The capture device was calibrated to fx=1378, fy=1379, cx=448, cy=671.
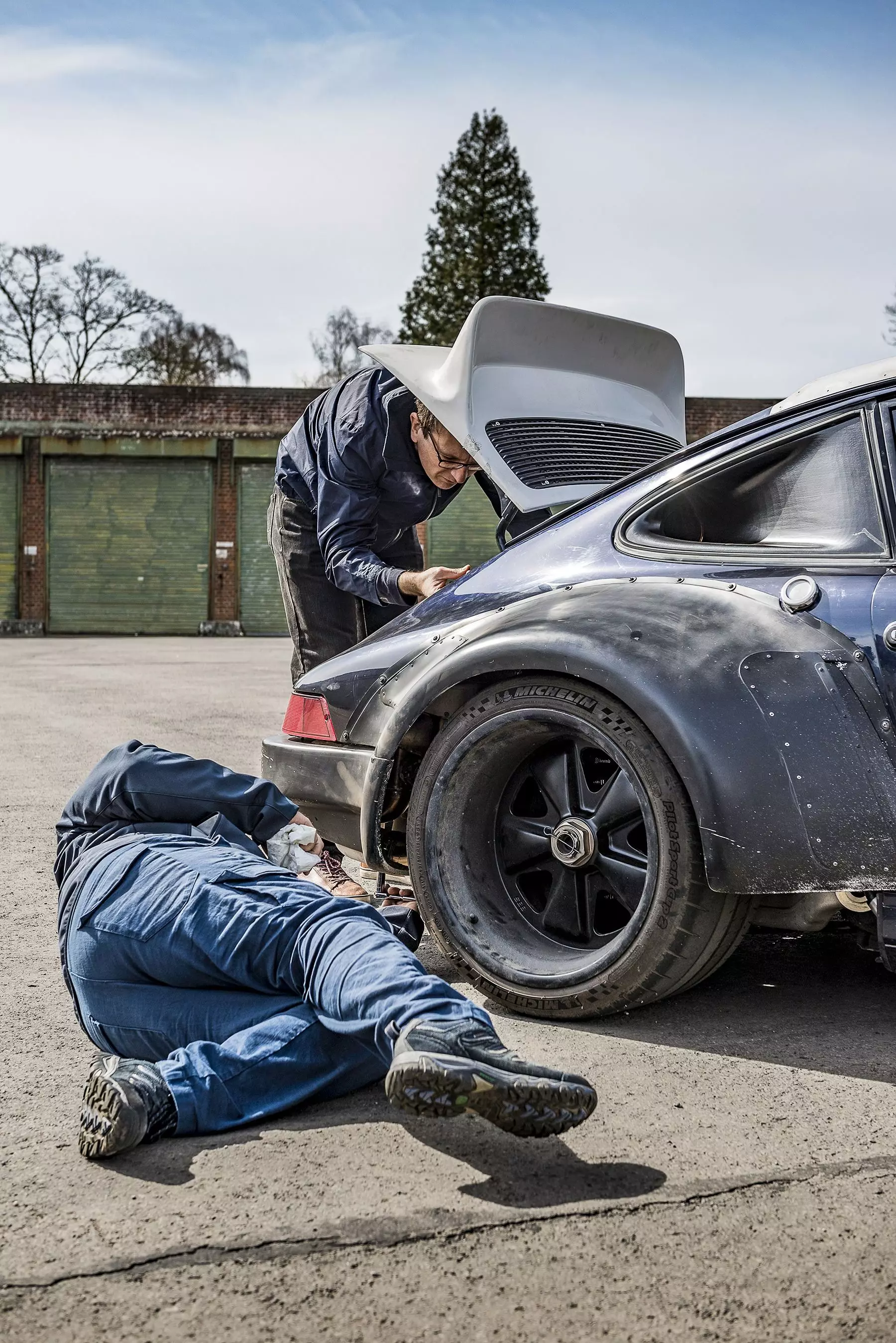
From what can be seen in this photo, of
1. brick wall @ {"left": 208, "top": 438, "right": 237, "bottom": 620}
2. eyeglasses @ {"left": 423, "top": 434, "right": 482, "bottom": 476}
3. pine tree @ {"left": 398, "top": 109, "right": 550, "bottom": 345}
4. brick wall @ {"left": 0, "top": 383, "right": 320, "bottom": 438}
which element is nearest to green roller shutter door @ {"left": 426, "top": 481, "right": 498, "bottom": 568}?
brick wall @ {"left": 0, "top": 383, "right": 320, "bottom": 438}

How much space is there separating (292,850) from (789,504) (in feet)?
4.90

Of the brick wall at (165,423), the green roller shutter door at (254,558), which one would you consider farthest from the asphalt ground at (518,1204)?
the brick wall at (165,423)

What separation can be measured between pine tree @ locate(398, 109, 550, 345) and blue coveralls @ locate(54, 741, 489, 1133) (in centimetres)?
4583

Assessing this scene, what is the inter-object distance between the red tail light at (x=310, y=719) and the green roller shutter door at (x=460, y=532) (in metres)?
24.1

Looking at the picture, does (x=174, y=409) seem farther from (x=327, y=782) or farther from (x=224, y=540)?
(x=327, y=782)

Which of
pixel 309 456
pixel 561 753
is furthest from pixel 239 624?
pixel 561 753

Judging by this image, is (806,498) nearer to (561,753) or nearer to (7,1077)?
(561,753)

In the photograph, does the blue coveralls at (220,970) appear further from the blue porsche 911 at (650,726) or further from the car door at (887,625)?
the car door at (887,625)

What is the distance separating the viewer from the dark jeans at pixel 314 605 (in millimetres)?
5266

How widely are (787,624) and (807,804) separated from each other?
1.35 feet

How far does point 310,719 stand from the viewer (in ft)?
13.9

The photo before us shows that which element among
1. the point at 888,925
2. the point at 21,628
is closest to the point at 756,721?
the point at 888,925

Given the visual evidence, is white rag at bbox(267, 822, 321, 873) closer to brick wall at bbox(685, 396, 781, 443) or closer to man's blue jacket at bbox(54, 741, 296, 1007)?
man's blue jacket at bbox(54, 741, 296, 1007)

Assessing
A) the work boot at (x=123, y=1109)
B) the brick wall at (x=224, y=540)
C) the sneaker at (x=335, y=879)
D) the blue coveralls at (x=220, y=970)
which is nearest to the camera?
the work boot at (x=123, y=1109)
